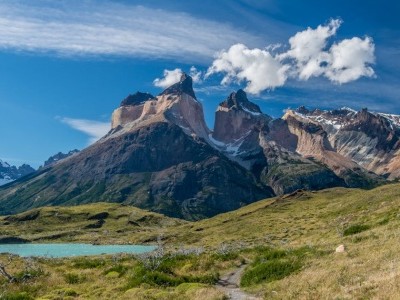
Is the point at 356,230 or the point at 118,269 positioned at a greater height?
the point at 356,230

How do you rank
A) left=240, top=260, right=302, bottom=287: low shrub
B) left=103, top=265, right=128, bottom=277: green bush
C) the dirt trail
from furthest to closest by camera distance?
left=103, top=265, right=128, bottom=277: green bush, left=240, top=260, right=302, bottom=287: low shrub, the dirt trail

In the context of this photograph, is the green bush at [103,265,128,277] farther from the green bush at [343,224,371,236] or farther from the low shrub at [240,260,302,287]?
the green bush at [343,224,371,236]

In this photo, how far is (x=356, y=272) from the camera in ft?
83.1

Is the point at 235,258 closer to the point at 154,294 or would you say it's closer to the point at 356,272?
the point at 154,294

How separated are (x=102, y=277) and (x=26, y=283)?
666 cm

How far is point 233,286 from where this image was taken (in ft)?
110

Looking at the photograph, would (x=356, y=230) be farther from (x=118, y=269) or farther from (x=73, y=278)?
(x=73, y=278)

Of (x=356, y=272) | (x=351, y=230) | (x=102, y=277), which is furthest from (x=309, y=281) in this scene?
(x=351, y=230)

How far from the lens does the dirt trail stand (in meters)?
27.7

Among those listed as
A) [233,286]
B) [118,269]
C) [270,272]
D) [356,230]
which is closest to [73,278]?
[118,269]

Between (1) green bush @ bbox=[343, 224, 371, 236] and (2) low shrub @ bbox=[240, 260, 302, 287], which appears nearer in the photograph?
(2) low shrub @ bbox=[240, 260, 302, 287]

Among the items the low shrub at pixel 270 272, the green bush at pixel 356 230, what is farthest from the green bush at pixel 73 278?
the green bush at pixel 356 230

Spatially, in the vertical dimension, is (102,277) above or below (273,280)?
below

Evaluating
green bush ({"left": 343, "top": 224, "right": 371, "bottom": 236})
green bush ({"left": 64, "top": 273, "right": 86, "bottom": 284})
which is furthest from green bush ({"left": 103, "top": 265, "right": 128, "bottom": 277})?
green bush ({"left": 343, "top": 224, "right": 371, "bottom": 236})
